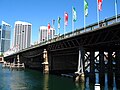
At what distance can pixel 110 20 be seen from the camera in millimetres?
49906

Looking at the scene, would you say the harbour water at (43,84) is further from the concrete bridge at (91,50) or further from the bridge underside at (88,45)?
the bridge underside at (88,45)

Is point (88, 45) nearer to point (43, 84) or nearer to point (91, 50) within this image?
point (91, 50)

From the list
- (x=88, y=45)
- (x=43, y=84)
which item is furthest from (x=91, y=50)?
(x=43, y=84)

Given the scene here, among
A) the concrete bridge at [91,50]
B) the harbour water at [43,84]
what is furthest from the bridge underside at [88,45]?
the harbour water at [43,84]

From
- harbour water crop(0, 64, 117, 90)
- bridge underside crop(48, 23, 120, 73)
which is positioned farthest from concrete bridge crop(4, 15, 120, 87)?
harbour water crop(0, 64, 117, 90)

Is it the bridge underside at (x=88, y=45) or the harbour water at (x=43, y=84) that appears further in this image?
the harbour water at (x=43, y=84)

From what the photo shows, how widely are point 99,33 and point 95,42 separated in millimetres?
3740

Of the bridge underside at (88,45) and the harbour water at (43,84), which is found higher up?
the bridge underside at (88,45)

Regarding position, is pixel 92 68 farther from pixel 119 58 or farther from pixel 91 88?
pixel 91 88

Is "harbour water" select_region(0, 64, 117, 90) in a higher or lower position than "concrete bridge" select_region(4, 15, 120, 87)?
lower

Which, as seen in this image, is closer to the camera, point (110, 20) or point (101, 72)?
point (110, 20)

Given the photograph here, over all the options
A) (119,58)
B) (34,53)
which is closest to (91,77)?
(119,58)

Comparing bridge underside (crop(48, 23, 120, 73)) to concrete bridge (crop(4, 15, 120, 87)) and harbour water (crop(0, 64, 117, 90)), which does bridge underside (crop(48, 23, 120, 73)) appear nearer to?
concrete bridge (crop(4, 15, 120, 87))

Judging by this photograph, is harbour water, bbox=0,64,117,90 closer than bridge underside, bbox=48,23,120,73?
No
